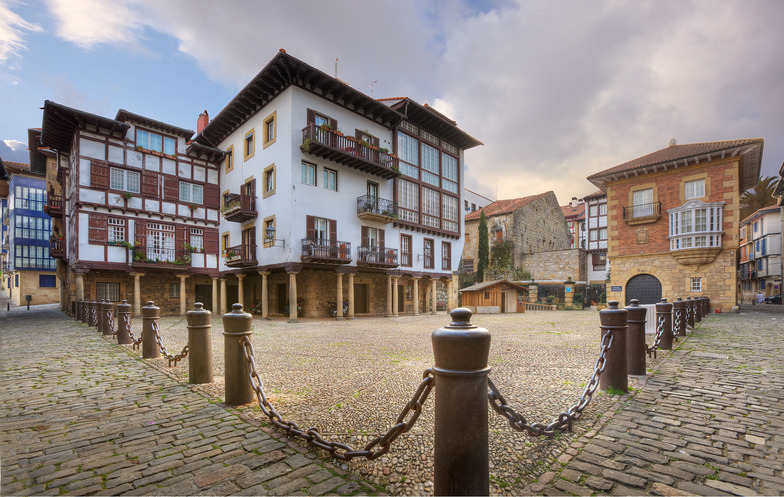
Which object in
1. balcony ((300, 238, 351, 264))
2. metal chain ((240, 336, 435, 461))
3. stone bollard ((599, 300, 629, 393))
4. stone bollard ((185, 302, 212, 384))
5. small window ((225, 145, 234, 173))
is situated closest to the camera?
metal chain ((240, 336, 435, 461))

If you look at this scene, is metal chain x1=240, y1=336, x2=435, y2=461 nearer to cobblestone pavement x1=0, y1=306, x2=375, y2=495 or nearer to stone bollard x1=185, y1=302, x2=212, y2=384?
cobblestone pavement x1=0, y1=306, x2=375, y2=495

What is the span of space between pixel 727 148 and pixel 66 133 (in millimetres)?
35200

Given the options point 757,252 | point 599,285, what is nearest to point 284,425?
point 599,285

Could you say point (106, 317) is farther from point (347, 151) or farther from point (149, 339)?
point (347, 151)

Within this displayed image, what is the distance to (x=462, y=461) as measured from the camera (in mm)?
2252

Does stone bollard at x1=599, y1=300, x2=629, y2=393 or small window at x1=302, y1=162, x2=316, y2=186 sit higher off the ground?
small window at x1=302, y1=162, x2=316, y2=186

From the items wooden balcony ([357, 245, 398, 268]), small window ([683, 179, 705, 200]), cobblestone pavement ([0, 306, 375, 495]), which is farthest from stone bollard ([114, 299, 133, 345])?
small window ([683, 179, 705, 200])

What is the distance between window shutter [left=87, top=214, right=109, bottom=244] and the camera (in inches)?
784

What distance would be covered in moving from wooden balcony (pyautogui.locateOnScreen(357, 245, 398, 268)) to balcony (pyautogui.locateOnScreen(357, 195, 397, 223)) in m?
1.70

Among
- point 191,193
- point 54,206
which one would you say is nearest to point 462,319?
point 191,193

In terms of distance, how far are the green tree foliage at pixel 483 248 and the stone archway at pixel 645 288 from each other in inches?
552

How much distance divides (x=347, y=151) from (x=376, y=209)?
3.70 meters

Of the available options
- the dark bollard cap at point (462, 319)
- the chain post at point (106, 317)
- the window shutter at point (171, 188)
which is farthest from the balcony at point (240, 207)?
the dark bollard cap at point (462, 319)

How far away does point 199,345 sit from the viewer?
5180 millimetres
